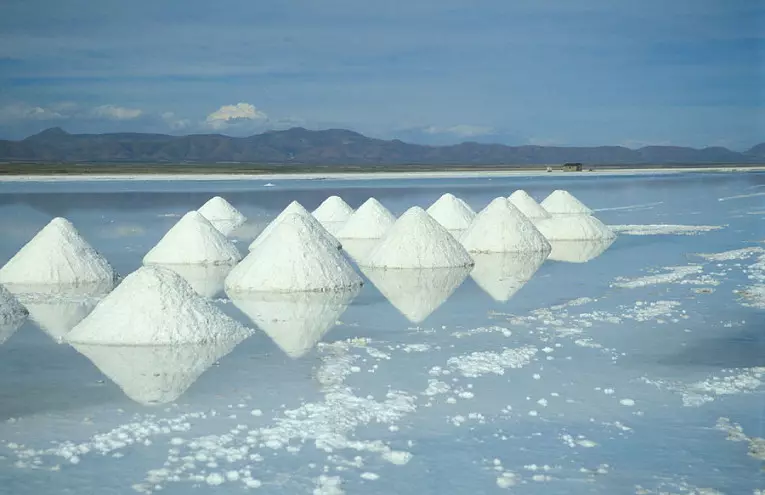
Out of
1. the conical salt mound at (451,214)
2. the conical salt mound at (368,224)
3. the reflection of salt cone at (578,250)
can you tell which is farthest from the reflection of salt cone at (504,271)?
the conical salt mound at (451,214)

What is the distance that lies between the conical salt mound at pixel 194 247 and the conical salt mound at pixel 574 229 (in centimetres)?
582

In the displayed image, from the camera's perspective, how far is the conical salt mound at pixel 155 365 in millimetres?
6246

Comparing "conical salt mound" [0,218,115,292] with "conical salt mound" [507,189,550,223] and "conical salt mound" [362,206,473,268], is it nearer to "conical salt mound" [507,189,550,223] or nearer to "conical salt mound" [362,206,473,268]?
"conical salt mound" [362,206,473,268]

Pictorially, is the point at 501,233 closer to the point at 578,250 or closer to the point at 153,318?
the point at 578,250

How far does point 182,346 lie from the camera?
7453mm

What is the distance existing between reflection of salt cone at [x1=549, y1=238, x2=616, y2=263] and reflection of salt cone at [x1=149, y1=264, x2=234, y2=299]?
466 cm

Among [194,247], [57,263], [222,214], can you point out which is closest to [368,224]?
[194,247]

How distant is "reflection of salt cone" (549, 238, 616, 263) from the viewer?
13.9m

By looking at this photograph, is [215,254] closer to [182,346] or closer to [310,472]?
[182,346]

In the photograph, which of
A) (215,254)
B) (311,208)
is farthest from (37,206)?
(215,254)

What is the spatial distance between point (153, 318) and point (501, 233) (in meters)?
7.59

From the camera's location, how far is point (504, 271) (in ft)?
40.2

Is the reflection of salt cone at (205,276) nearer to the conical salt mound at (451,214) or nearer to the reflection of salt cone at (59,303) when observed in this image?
the reflection of salt cone at (59,303)

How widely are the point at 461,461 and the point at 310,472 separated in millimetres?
748
